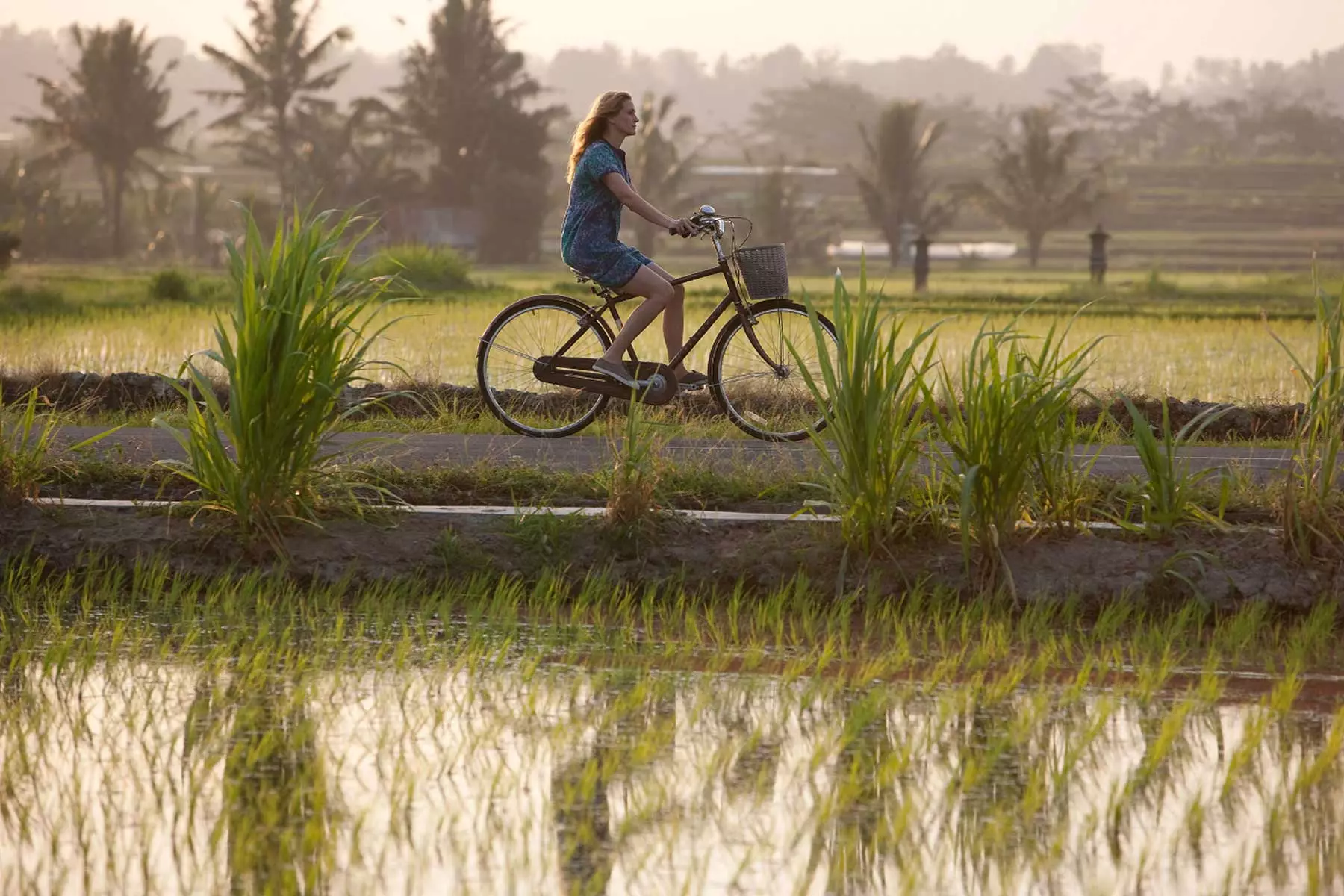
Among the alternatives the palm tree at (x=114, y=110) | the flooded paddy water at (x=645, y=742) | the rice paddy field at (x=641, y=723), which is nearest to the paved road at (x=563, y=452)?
the rice paddy field at (x=641, y=723)

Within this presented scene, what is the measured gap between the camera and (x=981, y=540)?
552 cm

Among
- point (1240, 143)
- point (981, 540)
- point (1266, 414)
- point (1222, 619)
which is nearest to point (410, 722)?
point (981, 540)

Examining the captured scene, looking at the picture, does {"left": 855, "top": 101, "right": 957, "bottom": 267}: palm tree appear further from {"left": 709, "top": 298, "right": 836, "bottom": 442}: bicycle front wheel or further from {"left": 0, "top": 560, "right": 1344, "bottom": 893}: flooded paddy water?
{"left": 0, "top": 560, "right": 1344, "bottom": 893}: flooded paddy water

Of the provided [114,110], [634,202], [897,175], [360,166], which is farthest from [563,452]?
[114,110]

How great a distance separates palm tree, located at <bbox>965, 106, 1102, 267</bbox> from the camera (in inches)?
2048

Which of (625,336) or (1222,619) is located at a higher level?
(625,336)

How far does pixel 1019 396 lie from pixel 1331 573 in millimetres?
1059

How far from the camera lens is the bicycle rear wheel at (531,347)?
807 centimetres

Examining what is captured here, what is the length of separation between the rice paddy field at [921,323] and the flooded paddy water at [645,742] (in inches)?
36.6

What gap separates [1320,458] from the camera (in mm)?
5625

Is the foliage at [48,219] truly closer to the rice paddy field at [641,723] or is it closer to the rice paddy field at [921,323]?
the rice paddy field at [921,323]

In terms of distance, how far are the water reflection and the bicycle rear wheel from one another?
3458mm

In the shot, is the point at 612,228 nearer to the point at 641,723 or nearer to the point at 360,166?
the point at 641,723

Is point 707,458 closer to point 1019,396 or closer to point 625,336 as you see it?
point 625,336
